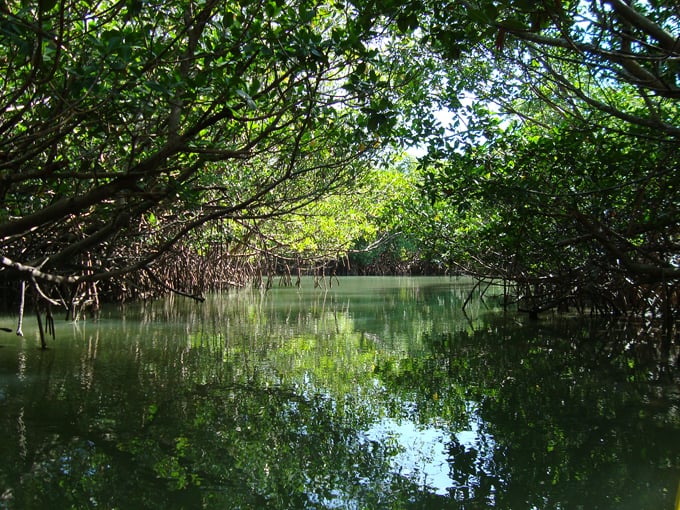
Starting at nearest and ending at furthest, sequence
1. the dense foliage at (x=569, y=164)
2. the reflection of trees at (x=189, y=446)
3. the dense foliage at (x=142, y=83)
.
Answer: the reflection of trees at (x=189, y=446) → the dense foliage at (x=142, y=83) → the dense foliage at (x=569, y=164)

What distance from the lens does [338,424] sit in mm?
3701

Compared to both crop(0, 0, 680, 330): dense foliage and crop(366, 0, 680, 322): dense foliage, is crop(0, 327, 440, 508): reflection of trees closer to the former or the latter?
crop(0, 0, 680, 330): dense foliage

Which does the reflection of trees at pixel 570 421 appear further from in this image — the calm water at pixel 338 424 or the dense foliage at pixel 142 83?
the dense foliage at pixel 142 83

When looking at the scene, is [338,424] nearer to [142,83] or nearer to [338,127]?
[142,83]

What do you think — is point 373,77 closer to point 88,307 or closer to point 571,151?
point 571,151

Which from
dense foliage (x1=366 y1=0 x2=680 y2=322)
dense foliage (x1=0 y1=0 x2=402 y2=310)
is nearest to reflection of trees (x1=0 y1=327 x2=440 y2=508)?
dense foliage (x1=0 y1=0 x2=402 y2=310)

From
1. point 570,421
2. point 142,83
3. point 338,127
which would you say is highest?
point 338,127

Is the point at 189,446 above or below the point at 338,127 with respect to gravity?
below

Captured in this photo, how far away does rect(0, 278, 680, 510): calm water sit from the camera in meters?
2.72

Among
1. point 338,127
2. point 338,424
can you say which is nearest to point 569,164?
point 338,127

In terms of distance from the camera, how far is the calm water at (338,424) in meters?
2.72

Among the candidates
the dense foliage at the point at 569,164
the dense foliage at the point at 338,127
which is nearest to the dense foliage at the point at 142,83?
the dense foliage at the point at 338,127

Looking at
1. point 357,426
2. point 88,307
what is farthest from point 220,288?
point 357,426

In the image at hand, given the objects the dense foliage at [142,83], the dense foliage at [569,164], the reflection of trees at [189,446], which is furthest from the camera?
A: the dense foliage at [569,164]
